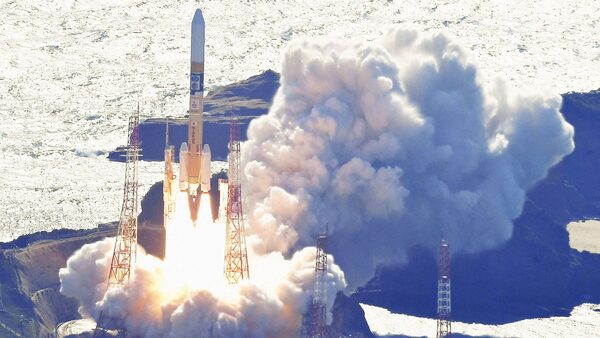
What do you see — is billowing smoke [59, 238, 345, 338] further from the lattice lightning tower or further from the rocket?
the rocket

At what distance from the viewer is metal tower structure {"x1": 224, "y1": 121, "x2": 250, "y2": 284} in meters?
185

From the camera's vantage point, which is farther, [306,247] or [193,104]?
[306,247]

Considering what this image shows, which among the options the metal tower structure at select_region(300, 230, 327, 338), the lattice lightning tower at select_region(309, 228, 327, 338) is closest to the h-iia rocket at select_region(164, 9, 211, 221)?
the lattice lightning tower at select_region(309, 228, 327, 338)

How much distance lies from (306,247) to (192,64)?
22075 mm

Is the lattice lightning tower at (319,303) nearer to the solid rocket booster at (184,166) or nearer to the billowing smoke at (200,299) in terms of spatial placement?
the billowing smoke at (200,299)

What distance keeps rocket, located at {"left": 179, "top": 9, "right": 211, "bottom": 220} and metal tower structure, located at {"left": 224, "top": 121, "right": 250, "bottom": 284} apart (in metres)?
2.18

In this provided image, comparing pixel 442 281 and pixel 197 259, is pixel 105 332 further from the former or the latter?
pixel 442 281

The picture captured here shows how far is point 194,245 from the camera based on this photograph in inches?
7441

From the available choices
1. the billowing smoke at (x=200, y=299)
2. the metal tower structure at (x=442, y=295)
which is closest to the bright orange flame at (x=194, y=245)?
the billowing smoke at (x=200, y=299)

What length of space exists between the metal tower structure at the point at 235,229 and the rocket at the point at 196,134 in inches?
85.8

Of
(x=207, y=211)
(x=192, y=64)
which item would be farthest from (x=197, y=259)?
(x=192, y=64)

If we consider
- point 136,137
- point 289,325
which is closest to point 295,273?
point 289,325

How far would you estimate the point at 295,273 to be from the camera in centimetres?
18725

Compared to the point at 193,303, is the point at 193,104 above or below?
above
